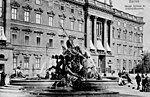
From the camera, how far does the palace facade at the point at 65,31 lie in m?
41.7

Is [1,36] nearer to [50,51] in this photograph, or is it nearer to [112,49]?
[50,51]

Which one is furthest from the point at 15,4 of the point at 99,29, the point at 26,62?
the point at 99,29

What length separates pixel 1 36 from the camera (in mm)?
39125

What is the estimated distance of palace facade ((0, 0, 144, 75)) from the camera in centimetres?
4172

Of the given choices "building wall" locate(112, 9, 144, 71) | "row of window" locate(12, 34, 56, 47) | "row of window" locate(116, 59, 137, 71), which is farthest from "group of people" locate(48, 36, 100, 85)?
"row of window" locate(116, 59, 137, 71)

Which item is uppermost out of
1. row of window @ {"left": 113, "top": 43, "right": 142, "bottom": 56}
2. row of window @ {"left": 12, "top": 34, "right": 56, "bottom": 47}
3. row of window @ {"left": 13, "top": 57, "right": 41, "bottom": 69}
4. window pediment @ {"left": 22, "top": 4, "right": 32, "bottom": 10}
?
window pediment @ {"left": 22, "top": 4, "right": 32, "bottom": 10}

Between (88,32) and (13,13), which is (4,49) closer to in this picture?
(13,13)

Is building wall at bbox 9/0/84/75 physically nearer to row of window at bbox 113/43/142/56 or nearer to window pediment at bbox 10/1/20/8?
window pediment at bbox 10/1/20/8

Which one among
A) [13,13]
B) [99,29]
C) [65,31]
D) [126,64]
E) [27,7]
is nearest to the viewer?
[13,13]

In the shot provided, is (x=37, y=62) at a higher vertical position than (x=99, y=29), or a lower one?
lower

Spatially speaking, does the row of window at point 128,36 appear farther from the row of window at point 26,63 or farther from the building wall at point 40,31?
the row of window at point 26,63

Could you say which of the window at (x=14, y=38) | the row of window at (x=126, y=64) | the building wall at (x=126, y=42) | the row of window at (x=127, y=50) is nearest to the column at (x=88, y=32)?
the building wall at (x=126, y=42)

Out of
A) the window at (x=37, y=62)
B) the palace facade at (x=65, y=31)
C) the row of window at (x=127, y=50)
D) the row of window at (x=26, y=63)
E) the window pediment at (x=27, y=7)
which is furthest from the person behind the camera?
the row of window at (x=127, y=50)

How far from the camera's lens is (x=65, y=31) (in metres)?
46.4
